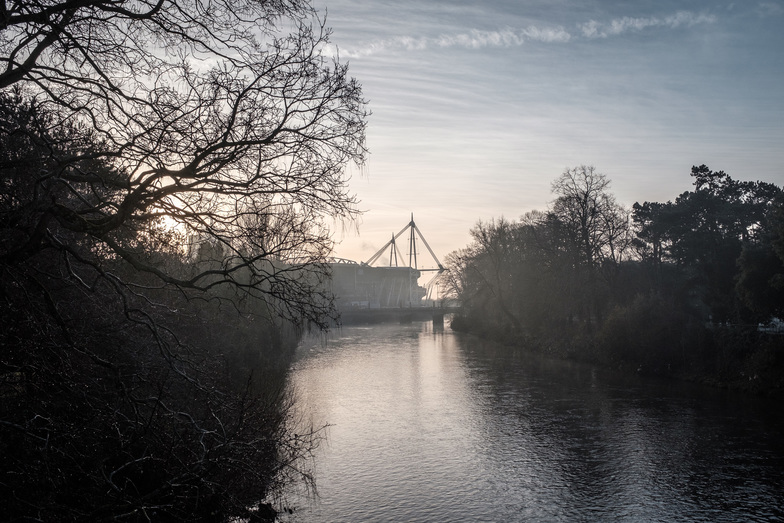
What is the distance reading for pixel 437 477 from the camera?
1386 centimetres

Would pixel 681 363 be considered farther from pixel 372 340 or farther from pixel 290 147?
pixel 290 147

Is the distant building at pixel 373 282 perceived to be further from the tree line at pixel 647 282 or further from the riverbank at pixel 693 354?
the riverbank at pixel 693 354

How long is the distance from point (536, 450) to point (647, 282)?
91.8 ft

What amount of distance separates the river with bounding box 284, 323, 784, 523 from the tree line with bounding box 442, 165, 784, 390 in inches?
97.9

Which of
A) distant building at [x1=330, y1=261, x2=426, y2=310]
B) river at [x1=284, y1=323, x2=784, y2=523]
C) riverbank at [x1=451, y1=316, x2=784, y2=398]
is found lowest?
river at [x1=284, y1=323, x2=784, y2=523]

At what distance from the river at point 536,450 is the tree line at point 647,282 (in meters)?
2.49

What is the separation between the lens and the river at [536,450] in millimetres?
12062

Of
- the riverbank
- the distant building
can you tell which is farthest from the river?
the distant building

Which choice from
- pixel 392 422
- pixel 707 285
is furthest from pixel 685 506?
pixel 707 285

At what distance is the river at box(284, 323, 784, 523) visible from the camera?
1206cm

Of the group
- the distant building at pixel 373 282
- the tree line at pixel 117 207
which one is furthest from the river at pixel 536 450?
the distant building at pixel 373 282

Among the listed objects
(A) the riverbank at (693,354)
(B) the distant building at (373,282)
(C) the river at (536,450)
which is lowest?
(C) the river at (536,450)

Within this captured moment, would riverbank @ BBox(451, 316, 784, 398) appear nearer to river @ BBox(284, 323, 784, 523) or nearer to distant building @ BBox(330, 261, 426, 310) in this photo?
river @ BBox(284, 323, 784, 523)

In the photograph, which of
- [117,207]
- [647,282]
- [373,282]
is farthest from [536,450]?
[373,282]
